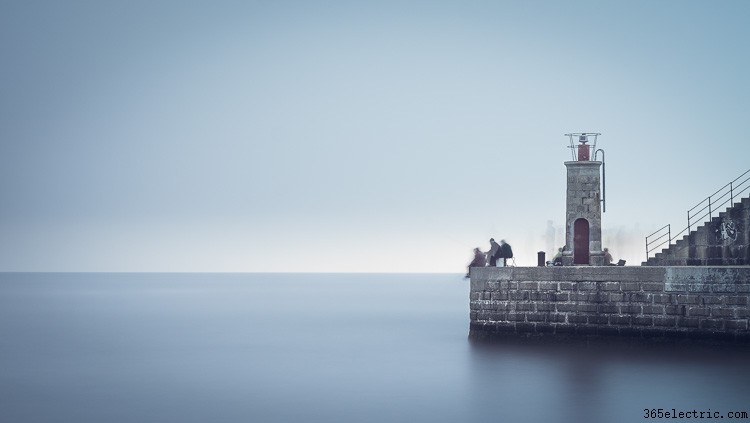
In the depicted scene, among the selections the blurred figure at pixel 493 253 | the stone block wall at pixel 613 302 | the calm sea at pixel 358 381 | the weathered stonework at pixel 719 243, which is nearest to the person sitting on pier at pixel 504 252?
the blurred figure at pixel 493 253

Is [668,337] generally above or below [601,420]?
above

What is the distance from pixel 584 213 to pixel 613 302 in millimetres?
3478

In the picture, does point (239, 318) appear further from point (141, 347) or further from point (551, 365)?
point (551, 365)

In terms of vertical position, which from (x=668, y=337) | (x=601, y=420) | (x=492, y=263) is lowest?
(x=601, y=420)

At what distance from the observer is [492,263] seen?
29.8 metres

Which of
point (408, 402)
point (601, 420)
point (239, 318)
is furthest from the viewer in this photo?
point (239, 318)

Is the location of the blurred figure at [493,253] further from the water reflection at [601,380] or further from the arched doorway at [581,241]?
the water reflection at [601,380]

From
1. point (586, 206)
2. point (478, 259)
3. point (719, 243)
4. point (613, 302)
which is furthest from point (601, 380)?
point (478, 259)

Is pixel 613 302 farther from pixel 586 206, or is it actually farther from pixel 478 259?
pixel 478 259

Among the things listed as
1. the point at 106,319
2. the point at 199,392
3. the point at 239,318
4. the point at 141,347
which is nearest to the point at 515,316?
the point at 199,392

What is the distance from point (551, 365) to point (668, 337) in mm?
3072

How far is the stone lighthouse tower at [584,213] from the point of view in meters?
28.6

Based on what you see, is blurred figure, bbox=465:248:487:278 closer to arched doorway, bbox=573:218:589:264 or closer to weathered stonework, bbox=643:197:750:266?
arched doorway, bbox=573:218:589:264

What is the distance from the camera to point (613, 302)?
26047mm
